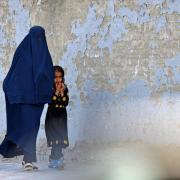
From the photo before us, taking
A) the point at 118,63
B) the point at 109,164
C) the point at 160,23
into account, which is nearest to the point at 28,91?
the point at 118,63

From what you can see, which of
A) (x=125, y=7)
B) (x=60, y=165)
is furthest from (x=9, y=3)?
(x=60, y=165)

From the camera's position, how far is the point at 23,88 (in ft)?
20.3

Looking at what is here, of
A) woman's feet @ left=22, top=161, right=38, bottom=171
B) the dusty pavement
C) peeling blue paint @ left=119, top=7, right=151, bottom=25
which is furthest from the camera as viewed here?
peeling blue paint @ left=119, top=7, right=151, bottom=25

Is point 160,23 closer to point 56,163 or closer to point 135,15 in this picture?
point 135,15

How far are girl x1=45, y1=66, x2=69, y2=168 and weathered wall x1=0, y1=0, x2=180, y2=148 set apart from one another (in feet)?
1.83

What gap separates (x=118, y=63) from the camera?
687 cm

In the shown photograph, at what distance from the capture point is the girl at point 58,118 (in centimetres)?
651

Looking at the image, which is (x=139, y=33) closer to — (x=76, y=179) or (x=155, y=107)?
(x=155, y=107)

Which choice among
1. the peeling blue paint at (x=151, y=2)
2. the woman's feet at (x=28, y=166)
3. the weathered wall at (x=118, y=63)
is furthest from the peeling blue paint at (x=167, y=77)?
the woman's feet at (x=28, y=166)

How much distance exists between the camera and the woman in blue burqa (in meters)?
6.19

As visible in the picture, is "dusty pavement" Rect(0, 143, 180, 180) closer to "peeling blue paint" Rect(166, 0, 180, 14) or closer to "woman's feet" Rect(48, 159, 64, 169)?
"woman's feet" Rect(48, 159, 64, 169)

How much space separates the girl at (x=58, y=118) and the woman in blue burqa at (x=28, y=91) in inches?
8.3

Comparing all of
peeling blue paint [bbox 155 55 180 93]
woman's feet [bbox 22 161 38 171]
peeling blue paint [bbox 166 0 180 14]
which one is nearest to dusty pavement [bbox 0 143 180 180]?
woman's feet [bbox 22 161 38 171]

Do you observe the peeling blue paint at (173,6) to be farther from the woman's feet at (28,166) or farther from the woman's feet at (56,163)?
the woman's feet at (28,166)
